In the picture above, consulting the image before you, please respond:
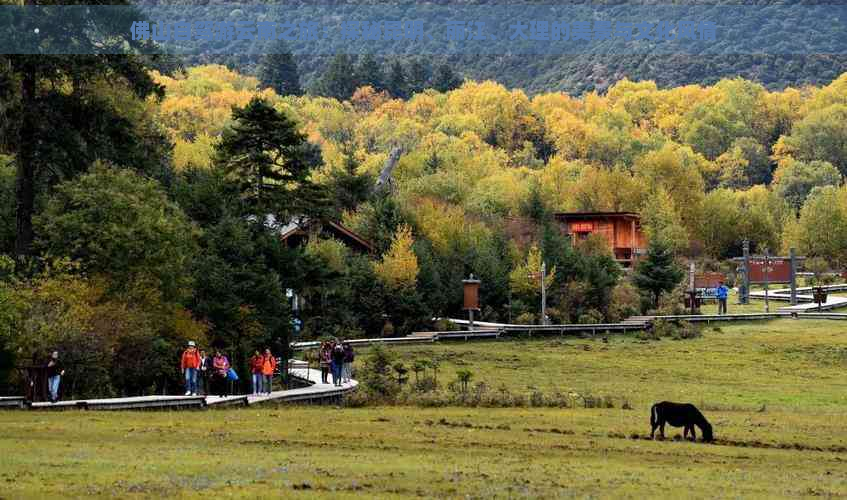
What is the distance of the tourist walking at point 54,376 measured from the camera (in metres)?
33.7

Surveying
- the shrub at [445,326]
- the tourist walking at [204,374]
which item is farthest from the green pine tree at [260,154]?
Answer: the tourist walking at [204,374]

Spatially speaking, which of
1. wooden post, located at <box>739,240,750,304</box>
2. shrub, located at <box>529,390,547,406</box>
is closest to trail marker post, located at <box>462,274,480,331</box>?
wooden post, located at <box>739,240,750,304</box>

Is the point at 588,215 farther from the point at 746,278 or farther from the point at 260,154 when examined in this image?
the point at 260,154

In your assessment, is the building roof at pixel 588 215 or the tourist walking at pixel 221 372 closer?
the tourist walking at pixel 221 372

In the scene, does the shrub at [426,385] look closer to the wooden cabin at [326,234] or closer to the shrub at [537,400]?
the shrub at [537,400]

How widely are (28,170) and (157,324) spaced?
6.07 m

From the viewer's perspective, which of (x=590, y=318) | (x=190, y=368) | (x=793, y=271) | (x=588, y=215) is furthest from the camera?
(x=588, y=215)

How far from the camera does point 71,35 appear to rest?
41.9 meters

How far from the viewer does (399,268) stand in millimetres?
72500

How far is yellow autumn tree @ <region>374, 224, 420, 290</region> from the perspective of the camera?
72.2m

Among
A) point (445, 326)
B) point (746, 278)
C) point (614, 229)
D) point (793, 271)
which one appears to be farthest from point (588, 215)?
point (445, 326)

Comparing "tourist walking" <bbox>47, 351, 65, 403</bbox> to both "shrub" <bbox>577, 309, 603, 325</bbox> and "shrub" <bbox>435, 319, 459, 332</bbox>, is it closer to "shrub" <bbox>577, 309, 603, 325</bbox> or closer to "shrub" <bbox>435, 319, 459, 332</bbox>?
"shrub" <bbox>435, 319, 459, 332</bbox>

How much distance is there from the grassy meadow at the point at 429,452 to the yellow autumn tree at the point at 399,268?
Answer: 2842 centimetres

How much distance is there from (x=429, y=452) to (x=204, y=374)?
51.3ft
